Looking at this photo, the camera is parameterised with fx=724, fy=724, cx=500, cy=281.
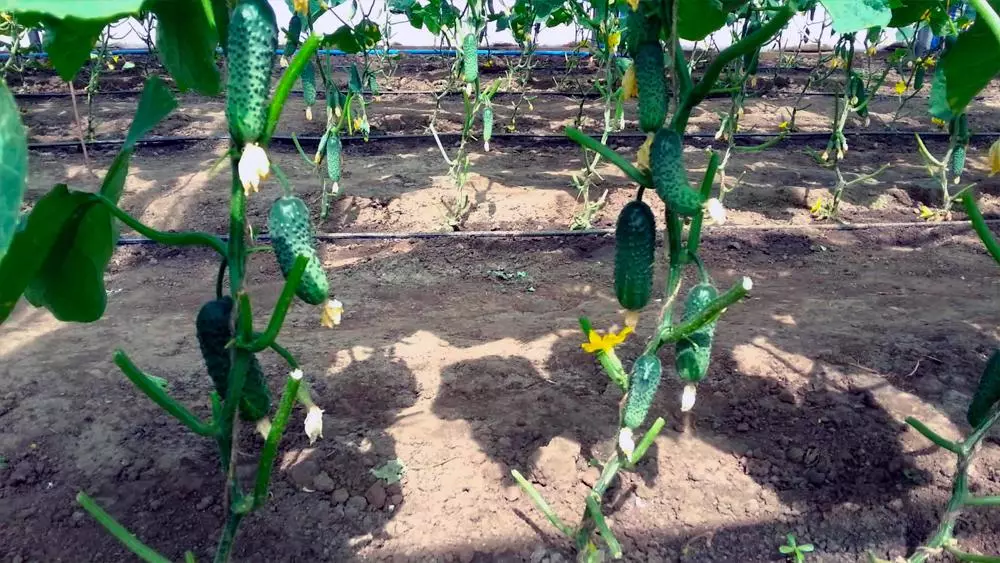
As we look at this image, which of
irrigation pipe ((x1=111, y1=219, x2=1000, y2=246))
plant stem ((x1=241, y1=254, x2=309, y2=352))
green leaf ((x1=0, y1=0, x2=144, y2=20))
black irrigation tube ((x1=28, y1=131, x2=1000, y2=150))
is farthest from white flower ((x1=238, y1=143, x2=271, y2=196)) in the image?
black irrigation tube ((x1=28, y1=131, x2=1000, y2=150))

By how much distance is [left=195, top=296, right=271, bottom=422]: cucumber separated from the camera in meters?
1.34

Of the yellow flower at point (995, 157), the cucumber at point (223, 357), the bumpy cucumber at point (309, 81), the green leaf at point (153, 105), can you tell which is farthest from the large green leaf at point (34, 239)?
the bumpy cucumber at point (309, 81)

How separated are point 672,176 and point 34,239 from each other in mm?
1128

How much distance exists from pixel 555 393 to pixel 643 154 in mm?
1420

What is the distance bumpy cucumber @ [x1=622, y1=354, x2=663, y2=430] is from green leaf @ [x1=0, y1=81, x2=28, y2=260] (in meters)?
1.18

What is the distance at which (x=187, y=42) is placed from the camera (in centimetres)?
151

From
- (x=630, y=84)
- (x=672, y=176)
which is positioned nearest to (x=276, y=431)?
(x=672, y=176)

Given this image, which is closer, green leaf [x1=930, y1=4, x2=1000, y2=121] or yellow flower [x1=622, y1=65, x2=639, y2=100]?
yellow flower [x1=622, y1=65, x2=639, y2=100]

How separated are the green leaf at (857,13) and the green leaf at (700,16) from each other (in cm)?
38

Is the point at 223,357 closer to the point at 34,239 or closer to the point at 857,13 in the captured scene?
the point at 34,239

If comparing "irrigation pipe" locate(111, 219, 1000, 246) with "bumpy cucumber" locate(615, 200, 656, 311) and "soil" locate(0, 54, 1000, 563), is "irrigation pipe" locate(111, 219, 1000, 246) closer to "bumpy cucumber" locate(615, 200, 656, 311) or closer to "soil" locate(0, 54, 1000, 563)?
"soil" locate(0, 54, 1000, 563)

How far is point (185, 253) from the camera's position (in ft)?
15.8

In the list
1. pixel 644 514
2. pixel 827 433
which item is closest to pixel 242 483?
pixel 644 514

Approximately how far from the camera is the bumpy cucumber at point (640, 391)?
1.58 m
